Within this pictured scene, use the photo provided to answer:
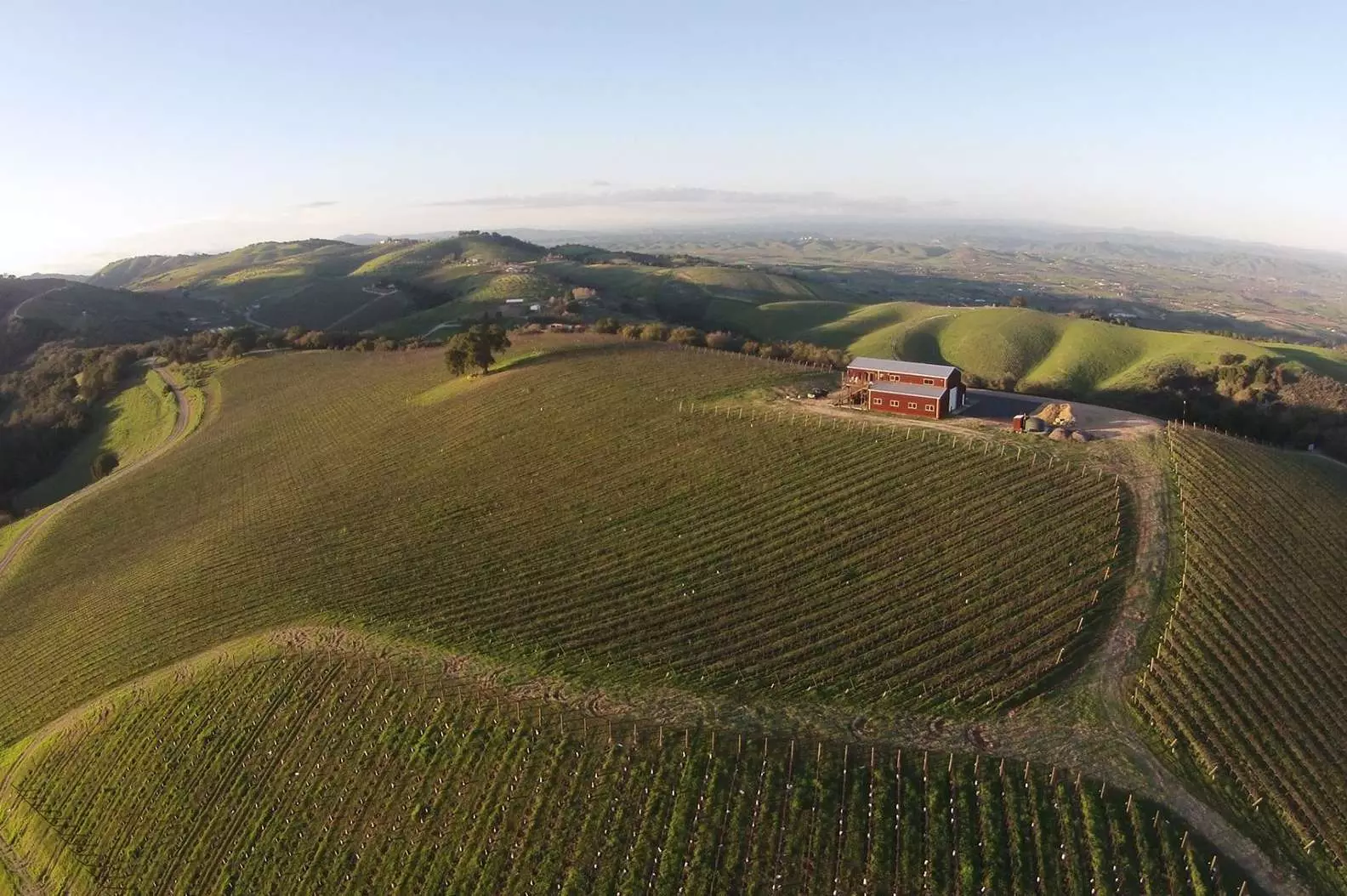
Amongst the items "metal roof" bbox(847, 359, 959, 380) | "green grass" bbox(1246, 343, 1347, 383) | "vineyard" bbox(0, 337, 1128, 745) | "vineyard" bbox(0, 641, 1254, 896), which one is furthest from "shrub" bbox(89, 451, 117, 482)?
"green grass" bbox(1246, 343, 1347, 383)

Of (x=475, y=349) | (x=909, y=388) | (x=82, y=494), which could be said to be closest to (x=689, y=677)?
(x=909, y=388)

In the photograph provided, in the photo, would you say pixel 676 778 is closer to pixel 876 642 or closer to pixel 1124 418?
pixel 876 642

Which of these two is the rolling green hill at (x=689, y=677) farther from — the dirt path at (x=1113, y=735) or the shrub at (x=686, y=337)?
the shrub at (x=686, y=337)

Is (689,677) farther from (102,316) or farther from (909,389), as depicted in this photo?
(102,316)

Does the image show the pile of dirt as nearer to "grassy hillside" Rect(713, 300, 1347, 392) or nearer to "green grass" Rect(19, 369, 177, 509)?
"grassy hillside" Rect(713, 300, 1347, 392)

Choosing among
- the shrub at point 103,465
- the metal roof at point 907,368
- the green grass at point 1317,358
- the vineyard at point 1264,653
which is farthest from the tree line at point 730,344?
the green grass at point 1317,358

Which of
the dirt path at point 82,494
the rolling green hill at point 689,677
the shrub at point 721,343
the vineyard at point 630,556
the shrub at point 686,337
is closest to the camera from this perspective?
the rolling green hill at point 689,677

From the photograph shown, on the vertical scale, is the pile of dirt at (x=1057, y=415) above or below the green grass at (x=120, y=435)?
above

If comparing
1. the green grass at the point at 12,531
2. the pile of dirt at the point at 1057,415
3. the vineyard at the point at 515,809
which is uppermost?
the pile of dirt at the point at 1057,415

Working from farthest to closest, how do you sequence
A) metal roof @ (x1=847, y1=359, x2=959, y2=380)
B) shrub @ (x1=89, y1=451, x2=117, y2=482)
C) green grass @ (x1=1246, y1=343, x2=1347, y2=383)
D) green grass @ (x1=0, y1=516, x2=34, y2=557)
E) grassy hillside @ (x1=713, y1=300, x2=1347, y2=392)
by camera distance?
grassy hillside @ (x1=713, y1=300, x2=1347, y2=392), green grass @ (x1=1246, y1=343, x2=1347, y2=383), shrub @ (x1=89, y1=451, x2=117, y2=482), green grass @ (x1=0, y1=516, x2=34, y2=557), metal roof @ (x1=847, y1=359, x2=959, y2=380)
